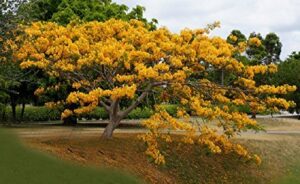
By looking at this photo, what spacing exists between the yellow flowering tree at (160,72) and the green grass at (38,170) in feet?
8.83

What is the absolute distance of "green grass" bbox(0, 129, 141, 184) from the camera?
11.0 meters

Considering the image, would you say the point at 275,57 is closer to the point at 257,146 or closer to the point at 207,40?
the point at 257,146

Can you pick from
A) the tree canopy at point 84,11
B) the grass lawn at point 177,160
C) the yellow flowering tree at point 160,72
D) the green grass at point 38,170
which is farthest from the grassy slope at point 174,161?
the tree canopy at point 84,11

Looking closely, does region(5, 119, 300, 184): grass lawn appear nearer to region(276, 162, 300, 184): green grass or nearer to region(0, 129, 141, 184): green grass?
region(276, 162, 300, 184): green grass

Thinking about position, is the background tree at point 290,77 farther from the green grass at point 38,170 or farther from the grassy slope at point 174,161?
the green grass at point 38,170

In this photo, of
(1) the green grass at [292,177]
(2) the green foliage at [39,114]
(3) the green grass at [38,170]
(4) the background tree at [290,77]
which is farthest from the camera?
(4) the background tree at [290,77]

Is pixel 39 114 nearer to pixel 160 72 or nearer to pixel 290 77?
pixel 290 77

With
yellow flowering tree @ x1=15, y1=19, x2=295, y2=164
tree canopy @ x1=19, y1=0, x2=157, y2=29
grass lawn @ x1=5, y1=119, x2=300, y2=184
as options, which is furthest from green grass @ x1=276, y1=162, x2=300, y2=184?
tree canopy @ x1=19, y1=0, x2=157, y2=29

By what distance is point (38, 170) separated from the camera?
11.6 m

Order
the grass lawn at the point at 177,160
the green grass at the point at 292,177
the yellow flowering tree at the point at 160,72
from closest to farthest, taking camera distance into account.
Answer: the grass lawn at the point at 177,160, the yellow flowering tree at the point at 160,72, the green grass at the point at 292,177

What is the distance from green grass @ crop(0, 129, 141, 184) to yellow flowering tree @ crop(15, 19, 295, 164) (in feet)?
8.83

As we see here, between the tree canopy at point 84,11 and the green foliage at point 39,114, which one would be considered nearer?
the tree canopy at point 84,11

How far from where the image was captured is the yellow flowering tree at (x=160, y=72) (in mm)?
16578

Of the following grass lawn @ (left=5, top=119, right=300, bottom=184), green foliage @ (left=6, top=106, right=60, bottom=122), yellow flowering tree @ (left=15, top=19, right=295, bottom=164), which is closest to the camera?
grass lawn @ (left=5, top=119, right=300, bottom=184)
